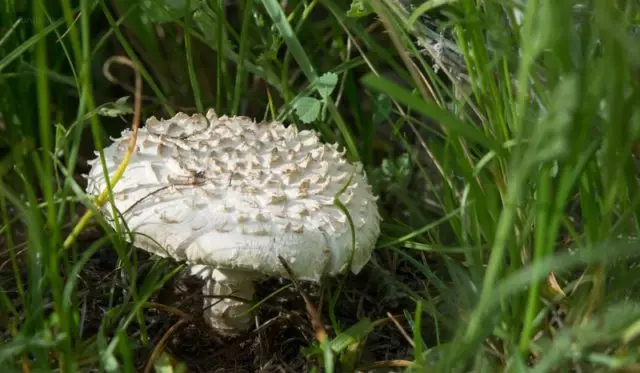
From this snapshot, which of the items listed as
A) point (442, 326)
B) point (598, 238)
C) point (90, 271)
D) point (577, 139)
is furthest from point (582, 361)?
point (90, 271)

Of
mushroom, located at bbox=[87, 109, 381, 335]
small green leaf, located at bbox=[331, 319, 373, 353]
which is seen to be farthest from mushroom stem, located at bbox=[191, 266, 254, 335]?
small green leaf, located at bbox=[331, 319, 373, 353]

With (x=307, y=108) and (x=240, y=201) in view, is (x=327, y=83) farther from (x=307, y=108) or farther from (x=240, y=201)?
(x=240, y=201)

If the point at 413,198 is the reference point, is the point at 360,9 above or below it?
above

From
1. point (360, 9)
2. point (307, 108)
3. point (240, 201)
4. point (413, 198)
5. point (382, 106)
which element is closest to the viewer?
point (240, 201)

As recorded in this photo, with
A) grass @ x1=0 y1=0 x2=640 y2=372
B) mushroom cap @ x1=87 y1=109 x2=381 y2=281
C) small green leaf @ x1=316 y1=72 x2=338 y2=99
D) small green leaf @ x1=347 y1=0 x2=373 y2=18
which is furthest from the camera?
small green leaf @ x1=316 y1=72 x2=338 y2=99

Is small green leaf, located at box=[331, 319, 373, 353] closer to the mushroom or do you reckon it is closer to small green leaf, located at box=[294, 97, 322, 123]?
the mushroom

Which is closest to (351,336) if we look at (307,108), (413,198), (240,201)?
(240,201)

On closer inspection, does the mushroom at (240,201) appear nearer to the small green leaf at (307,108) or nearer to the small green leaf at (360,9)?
the small green leaf at (307,108)

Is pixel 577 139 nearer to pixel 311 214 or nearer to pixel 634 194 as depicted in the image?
pixel 634 194
